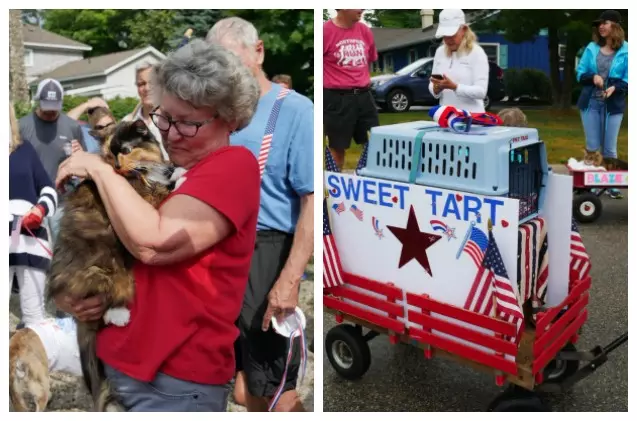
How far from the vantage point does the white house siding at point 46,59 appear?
2.82 meters

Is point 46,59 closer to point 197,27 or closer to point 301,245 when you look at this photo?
point 197,27

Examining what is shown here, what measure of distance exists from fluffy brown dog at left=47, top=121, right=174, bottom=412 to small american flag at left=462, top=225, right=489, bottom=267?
1.08 meters

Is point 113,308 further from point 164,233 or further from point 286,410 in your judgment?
point 286,410

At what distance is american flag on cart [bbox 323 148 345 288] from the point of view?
8.16ft

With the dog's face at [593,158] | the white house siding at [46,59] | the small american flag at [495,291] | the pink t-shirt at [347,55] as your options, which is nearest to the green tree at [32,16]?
the white house siding at [46,59]

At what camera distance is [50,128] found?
10.6 feet

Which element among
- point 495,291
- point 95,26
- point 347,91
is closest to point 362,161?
point 347,91

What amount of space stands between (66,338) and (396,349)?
1.40 m

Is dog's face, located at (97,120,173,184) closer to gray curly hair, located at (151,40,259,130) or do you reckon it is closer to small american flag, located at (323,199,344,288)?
gray curly hair, located at (151,40,259,130)

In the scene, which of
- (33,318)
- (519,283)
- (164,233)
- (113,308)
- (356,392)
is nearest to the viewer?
(164,233)

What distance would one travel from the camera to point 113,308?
1.53 meters

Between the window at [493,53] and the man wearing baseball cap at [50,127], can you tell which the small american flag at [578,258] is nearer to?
the window at [493,53]

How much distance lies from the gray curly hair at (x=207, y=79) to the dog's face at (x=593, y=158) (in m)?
2.49
